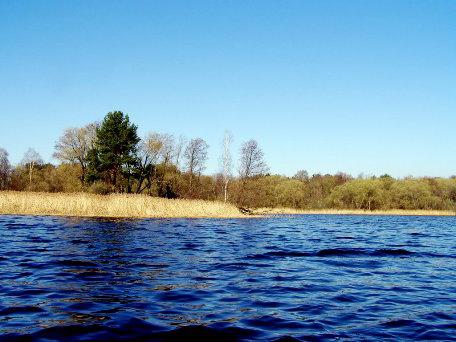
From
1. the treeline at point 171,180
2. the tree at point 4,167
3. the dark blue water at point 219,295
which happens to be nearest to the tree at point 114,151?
the treeline at point 171,180

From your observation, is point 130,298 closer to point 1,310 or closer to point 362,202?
point 1,310

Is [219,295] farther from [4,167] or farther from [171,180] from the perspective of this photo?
[4,167]

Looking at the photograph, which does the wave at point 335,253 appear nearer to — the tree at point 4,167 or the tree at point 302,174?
the tree at point 4,167

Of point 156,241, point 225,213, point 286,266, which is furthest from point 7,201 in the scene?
point 286,266

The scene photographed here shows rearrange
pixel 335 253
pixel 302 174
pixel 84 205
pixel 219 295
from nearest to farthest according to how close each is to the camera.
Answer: pixel 219 295 < pixel 335 253 < pixel 84 205 < pixel 302 174

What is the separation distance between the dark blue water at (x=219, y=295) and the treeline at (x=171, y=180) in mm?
43969

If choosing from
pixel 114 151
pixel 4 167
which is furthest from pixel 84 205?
pixel 4 167

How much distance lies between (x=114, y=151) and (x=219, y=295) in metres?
52.8

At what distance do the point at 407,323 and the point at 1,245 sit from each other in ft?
47.6

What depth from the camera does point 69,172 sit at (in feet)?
234

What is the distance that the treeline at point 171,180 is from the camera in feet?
192

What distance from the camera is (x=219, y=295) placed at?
331 inches

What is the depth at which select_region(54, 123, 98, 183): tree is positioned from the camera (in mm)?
67812

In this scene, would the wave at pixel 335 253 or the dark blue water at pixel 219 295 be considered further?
the wave at pixel 335 253
